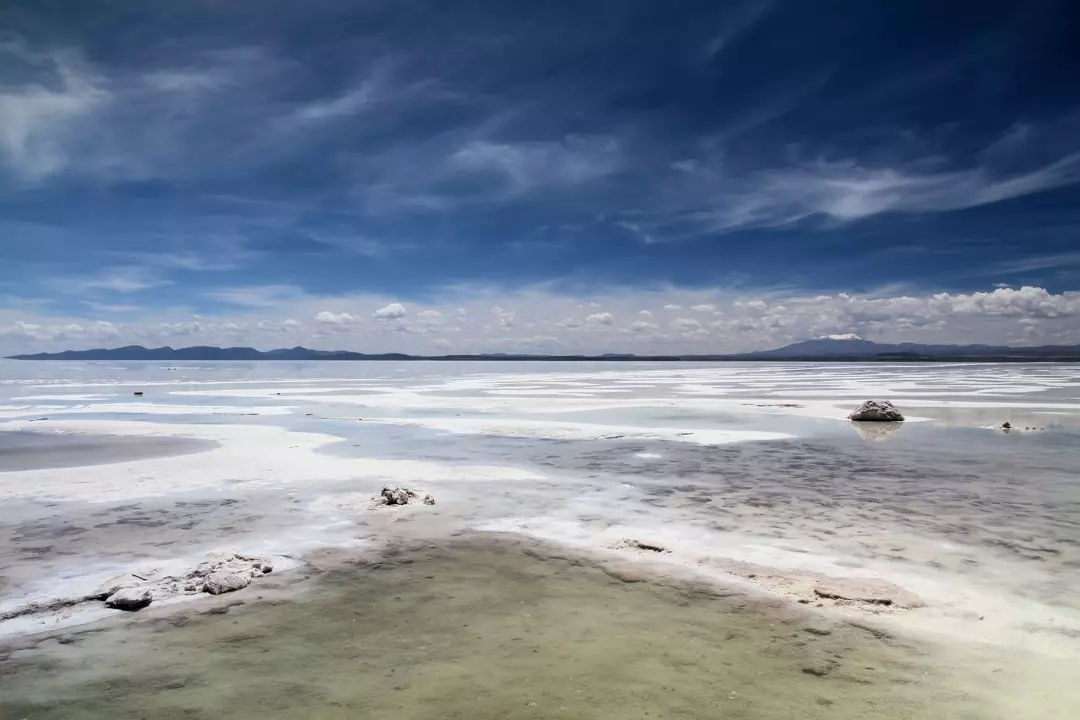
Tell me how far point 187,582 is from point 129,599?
675 millimetres

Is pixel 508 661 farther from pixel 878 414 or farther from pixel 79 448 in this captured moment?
pixel 878 414

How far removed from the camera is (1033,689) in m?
4.67

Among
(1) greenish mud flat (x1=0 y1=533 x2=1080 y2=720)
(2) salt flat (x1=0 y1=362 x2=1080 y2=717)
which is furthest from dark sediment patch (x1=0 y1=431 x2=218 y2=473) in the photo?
(1) greenish mud flat (x1=0 y1=533 x2=1080 y2=720)

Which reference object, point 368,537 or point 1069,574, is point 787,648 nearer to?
point 1069,574

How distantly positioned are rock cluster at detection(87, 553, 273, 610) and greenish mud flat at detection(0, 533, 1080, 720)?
0.28 m

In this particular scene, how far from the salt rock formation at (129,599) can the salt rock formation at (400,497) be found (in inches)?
168

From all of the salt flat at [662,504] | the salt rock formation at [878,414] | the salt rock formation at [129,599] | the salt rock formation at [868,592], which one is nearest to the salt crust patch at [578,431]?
the salt flat at [662,504]

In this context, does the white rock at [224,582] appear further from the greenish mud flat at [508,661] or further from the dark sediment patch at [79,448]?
the dark sediment patch at [79,448]

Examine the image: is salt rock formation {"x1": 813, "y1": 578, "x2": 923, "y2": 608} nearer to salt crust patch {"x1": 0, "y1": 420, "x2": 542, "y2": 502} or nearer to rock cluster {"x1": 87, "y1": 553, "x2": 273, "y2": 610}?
rock cluster {"x1": 87, "y1": 553, "x2": 273, "y2": 610}

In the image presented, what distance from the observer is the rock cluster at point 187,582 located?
6.45m

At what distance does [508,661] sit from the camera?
518cm

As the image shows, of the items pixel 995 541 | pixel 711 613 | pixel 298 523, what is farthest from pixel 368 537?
pixel 995 541

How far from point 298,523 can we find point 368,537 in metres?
1.44

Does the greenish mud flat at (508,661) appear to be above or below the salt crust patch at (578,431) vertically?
below
